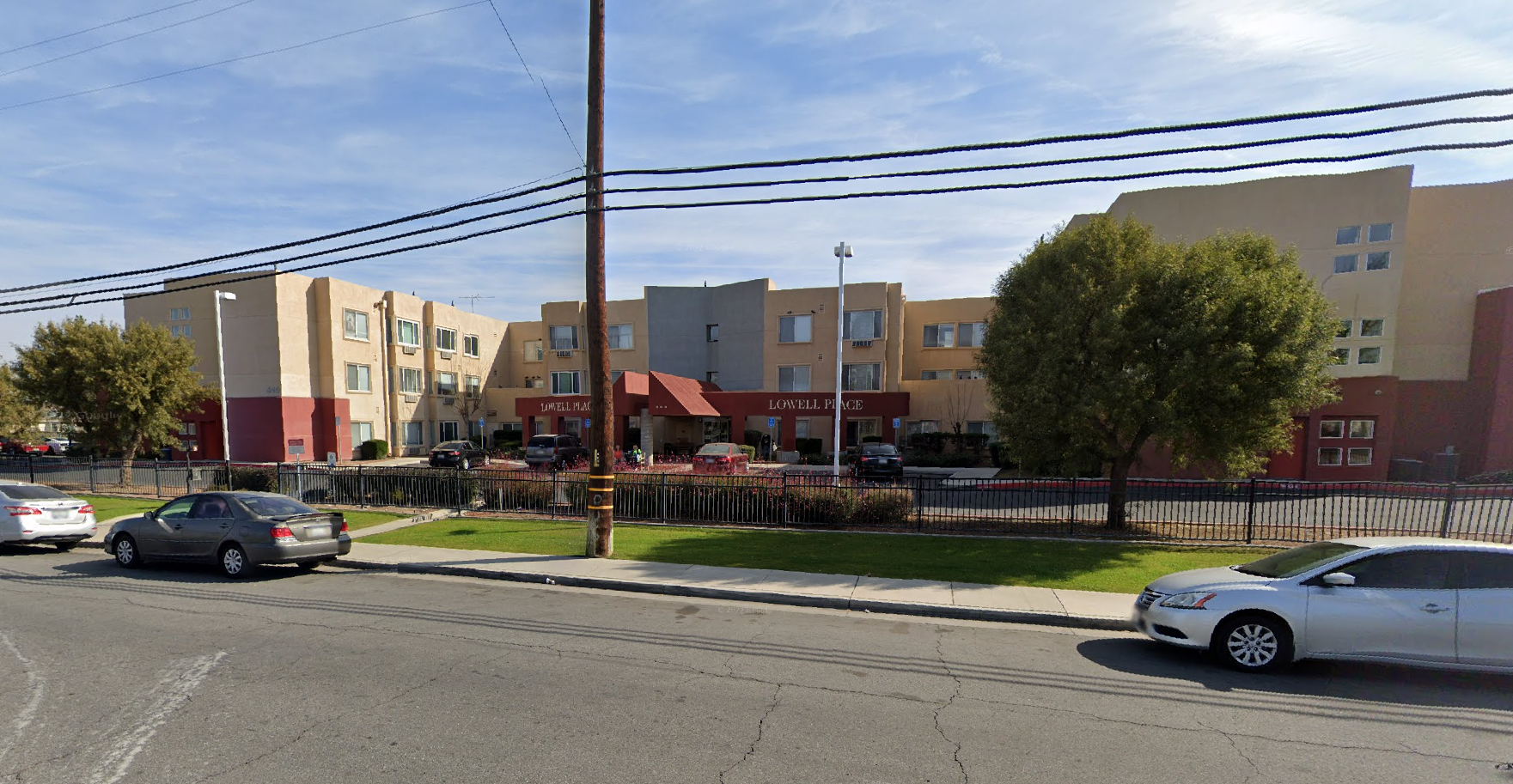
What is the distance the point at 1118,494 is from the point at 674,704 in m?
12.0

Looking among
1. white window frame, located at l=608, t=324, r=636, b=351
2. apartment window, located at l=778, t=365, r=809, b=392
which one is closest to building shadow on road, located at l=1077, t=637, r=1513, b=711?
apartment window, located at l=778, t=365, r=809, b=392

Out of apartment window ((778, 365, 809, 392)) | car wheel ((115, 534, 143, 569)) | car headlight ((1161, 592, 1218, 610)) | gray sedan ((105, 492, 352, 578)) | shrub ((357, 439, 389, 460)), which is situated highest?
apartment window ((778, 365, 809, 392))

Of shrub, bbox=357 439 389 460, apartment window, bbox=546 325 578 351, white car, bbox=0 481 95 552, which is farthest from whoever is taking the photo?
apartment window, bbox=546 325 578 351

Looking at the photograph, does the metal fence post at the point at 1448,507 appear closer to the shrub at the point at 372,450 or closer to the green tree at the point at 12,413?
the shrub at the point at 372,450

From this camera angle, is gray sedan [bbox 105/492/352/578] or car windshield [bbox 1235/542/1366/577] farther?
gray sedan [bbox 105/492/352/578]

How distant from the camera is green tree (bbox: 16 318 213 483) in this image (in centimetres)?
2147

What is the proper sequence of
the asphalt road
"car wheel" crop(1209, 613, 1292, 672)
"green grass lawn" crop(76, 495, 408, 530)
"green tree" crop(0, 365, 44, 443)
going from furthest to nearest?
1. "green tree" crop(0, 365, 44, 443)
2. "green grass lawn" crop(76, 495, 408, 530)
3. "car wheel" crop(1209, 613, 1292, 672)
4. the asphalt road

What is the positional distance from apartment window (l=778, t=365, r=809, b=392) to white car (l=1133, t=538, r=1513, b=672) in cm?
3010

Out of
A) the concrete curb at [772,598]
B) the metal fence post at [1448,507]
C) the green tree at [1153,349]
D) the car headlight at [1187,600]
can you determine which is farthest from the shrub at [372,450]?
the metal fence post at [1448,507]

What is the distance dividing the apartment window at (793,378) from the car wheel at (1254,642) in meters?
30.3

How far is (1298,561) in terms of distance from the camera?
265 inches

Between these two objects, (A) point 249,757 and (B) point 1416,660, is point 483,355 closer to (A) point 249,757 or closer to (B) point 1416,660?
(A) point 249,757

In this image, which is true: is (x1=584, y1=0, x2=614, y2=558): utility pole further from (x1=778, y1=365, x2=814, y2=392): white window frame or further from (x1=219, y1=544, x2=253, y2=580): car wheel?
(x1=778, y1=365, x2=814, y2=392): white window frame

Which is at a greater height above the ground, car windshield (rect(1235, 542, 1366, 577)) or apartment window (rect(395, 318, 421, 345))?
apartment window (rect(395, 318, 421, 345))
